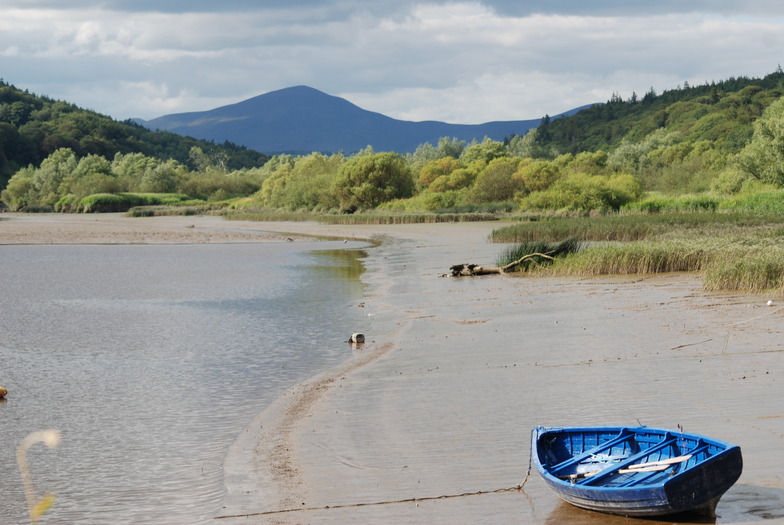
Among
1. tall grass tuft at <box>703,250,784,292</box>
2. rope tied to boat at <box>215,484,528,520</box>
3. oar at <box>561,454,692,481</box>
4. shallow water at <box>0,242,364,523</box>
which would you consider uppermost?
tall grass tuft at <box>703,250,784,292</box>

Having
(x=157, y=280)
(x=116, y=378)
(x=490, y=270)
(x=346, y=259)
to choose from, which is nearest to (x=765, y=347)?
(x=116, y=378)

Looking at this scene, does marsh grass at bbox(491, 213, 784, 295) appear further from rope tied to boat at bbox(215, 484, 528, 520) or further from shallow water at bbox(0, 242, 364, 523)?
rope tied to boat at bbox(215, 484, 528, 520)

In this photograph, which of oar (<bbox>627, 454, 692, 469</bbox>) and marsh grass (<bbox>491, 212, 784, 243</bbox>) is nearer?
oar (<bbox>627, 454, 692, 469</bbox>)

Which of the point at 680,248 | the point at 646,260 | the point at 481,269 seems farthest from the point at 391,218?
the point at 646,260

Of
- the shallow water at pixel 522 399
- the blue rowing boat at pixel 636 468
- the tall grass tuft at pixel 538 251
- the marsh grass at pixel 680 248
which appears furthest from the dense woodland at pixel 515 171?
the blue rowing boat at pixel 636 468

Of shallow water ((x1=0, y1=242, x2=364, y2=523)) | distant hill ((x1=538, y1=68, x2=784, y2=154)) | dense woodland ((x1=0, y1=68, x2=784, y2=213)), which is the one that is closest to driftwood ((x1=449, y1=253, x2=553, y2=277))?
shallow water ((x1=0, y1=242, x2=364, y2=523))

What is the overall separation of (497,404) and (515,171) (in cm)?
6524

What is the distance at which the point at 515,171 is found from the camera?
74625mm

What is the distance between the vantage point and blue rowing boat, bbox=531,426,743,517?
641 centimetres

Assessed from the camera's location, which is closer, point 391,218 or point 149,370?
point 149,370

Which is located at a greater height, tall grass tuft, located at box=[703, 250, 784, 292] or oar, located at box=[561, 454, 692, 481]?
tall grass tuft, located at box=[703, 250, 784, 292]

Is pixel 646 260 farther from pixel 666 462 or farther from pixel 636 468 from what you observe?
pixel 666 462

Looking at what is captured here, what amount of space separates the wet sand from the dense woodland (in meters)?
34.8

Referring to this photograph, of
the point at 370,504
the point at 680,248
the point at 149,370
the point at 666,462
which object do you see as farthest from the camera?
the point at 680,248
